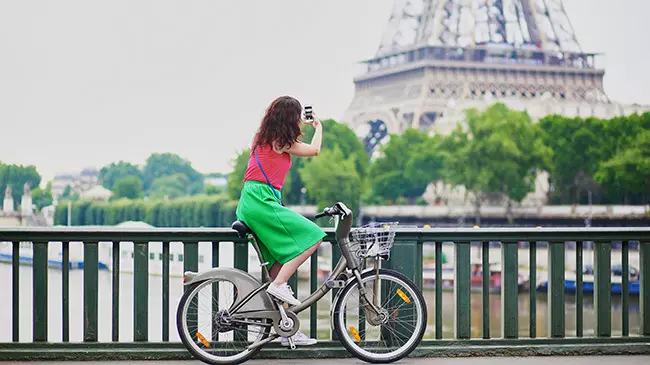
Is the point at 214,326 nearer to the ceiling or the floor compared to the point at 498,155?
nearer to the floor

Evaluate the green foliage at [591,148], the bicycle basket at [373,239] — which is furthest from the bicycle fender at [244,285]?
the green foliage at [591,148]

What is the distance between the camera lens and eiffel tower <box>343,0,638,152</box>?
6919cm

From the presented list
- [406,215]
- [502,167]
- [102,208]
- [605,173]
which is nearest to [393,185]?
[406,215]

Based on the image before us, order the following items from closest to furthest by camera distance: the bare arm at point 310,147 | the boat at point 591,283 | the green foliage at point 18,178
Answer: the bare arm at point 310,147
the green foliage at point 18,178
the boat at point 591,283

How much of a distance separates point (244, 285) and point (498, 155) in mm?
52303

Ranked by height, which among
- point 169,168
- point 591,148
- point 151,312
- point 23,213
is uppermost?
point 169,168

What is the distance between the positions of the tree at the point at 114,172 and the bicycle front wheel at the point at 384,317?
270ft

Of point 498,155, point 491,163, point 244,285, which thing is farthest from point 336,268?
point 498,155

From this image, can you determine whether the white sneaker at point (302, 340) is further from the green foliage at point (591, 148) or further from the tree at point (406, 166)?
the tree at point (406, 166)

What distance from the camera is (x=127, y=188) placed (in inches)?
3354

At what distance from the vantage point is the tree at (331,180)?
60.5 metres

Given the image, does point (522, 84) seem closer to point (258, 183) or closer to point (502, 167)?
point (502, 167)

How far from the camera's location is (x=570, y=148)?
56531 millimetres

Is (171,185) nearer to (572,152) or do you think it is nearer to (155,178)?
(155,178)
